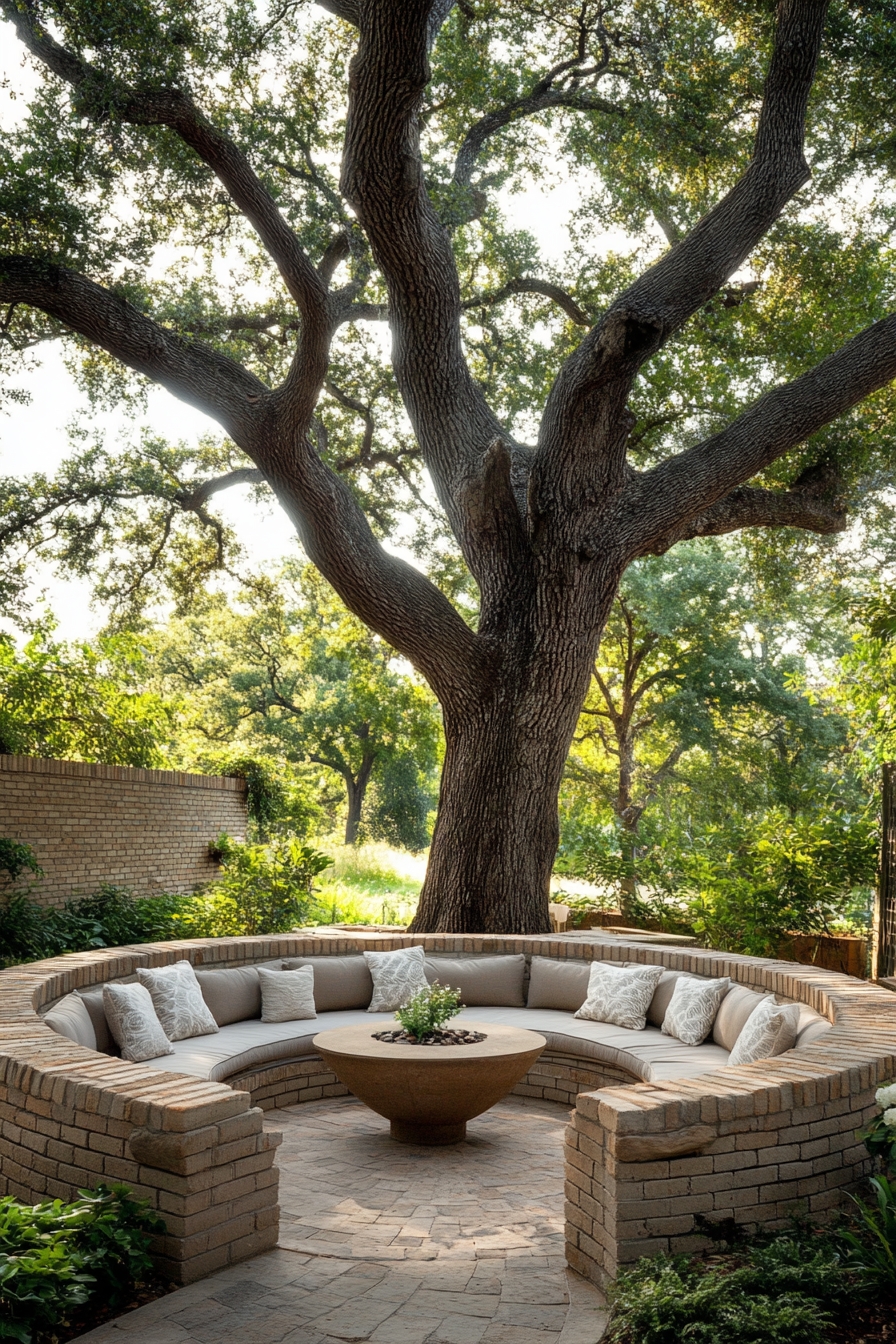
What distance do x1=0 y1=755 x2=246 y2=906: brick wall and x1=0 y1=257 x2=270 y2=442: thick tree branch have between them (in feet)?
13.5

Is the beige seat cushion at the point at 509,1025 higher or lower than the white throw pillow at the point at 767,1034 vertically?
lower

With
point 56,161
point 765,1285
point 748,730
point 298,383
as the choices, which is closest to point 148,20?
point 56,161

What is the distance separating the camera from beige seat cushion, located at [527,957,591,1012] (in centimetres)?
753

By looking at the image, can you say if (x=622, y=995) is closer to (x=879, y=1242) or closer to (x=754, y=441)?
(x=879, y=1242)

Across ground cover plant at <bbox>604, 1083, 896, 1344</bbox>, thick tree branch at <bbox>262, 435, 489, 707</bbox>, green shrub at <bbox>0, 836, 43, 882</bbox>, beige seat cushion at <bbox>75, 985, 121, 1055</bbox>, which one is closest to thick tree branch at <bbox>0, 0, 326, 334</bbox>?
thick tree branch at <bbox>262, 435, 489, 707</bbox>

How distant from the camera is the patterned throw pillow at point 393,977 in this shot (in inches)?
291

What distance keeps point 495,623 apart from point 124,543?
6186 millimetres

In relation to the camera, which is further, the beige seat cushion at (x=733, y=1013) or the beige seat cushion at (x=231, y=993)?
the beige seat cushion at (x=231, y=993)

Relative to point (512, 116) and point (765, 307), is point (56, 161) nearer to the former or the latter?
point (512, 116)

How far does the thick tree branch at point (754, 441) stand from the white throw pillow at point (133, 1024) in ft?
17.9

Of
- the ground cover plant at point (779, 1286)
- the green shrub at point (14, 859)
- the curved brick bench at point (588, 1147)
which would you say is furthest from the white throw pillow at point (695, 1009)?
the green shrub at point (14, 859)

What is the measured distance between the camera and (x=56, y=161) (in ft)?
25.8

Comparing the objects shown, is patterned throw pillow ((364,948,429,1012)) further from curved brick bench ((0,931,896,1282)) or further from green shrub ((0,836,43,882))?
green shrub ((0,836,43,882))

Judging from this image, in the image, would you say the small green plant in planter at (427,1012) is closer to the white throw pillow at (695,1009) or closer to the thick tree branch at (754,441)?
the white throw pillow at (695,1009)
